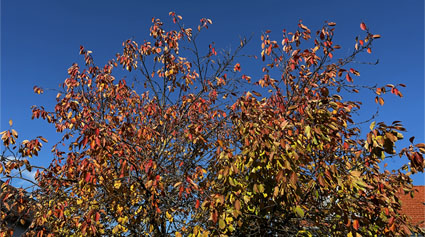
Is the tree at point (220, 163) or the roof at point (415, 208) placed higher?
the roof at point (415, 208)

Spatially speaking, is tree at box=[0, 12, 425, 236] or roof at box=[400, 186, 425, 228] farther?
roof at box=[400, 186, 425, 228]

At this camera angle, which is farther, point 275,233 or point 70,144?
point 70,144

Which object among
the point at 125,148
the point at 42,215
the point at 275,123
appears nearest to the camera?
the point at 275,123

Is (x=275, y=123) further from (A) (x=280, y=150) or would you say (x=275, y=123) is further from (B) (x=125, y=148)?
(B) (x=125, y=148)

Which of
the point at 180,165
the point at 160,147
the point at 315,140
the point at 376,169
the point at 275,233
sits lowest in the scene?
the point at 275,233

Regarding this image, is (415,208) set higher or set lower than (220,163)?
higher

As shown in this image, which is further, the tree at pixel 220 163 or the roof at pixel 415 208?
the roof at pixel 415 208

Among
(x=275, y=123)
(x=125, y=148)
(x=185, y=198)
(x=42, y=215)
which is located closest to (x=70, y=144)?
(x=125, y=148)

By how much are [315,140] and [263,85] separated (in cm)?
271

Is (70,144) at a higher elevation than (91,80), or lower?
lower

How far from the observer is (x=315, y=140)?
380 centimetres

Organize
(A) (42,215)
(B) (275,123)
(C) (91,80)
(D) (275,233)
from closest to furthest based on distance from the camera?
(B) (275,123) → (A) (42,215) → (D) (275,233) → (C) (91,80)

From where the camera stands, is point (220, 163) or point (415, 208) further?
point (415, 208)

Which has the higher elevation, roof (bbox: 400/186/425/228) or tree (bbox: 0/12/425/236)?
roof (bbox: 400/186/425/228)
